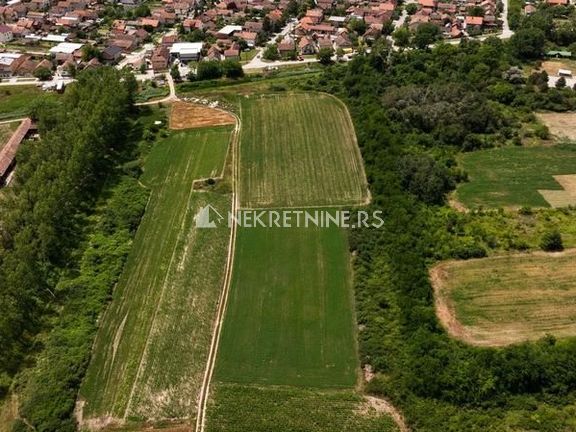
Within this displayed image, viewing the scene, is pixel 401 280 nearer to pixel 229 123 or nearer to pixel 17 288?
pixel 17 288

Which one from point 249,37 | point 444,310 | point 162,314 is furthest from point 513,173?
point 249,37

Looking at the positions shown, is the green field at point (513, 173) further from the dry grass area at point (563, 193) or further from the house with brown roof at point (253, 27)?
the house with brown roof at point (253, 27)

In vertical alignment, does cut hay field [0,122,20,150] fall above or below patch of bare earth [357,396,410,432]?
above

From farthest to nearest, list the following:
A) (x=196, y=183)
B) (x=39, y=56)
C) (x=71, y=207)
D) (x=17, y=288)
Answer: (x=39, y=56) < (x=196, y=183) < (x=71, y=207) < (x=17, y=288)

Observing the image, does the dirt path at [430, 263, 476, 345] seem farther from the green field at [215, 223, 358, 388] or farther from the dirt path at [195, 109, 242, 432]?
the dirt path at [195, 109, 242, 432]

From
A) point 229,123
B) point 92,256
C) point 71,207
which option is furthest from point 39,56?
point 92,256

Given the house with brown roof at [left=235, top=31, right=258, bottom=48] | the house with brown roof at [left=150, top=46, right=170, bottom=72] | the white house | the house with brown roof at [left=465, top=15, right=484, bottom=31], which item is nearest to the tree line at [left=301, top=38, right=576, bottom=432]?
the house with brown roof at [left=465, top=15, right=484, bottom=31]

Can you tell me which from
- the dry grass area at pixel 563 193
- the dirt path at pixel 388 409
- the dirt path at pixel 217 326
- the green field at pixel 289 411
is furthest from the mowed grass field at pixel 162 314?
the dry grass area at pixel 563 193

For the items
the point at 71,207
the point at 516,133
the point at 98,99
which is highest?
the point at 98,99
